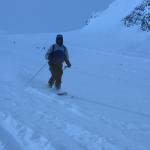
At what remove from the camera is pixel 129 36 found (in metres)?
50.8

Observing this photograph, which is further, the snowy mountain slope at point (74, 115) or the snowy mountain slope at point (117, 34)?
the snowy mountain slope at point (117, 34)

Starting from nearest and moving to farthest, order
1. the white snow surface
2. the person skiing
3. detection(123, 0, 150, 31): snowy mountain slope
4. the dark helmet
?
the white snow surface → the dark helmet → the person skiing → detection(123, 0, 150, 31): snowy mountain slope

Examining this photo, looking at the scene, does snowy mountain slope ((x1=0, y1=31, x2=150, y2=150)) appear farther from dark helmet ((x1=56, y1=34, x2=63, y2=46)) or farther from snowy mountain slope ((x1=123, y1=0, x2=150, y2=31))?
snowy mountain slope ((x1=123, y1=0, x2=150, y2=31))

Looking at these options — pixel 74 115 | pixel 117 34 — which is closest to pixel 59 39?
pixel 74 115

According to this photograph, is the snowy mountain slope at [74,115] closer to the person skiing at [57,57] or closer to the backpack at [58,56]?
the person skiing at [57,57]

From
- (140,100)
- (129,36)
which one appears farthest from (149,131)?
(129,36)

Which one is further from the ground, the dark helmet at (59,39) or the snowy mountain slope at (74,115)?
the dark helmet at (59,39)

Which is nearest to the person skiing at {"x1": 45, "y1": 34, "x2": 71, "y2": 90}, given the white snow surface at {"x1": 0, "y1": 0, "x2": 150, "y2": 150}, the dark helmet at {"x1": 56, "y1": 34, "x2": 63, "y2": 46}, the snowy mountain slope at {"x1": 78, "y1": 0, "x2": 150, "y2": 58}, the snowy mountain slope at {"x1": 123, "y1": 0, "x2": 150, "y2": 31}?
the dark helmet at {"x1": 56, "y1": 34, "x2": 63, "y2": 46}

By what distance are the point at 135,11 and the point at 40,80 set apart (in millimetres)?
43590

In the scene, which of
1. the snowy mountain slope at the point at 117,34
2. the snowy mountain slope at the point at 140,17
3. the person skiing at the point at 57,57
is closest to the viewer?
the person skiing at the point at 57,57

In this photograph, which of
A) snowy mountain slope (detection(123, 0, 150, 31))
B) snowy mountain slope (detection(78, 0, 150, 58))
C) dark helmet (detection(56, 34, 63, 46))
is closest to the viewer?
dark helmet (detection(56, 34, 63, 46))

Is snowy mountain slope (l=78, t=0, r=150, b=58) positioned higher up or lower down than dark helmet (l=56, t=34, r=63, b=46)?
lower down

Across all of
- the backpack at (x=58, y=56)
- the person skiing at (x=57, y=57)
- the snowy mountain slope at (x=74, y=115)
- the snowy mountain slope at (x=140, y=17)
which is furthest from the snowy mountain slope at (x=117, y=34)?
the backpack at (x=58, y=56)

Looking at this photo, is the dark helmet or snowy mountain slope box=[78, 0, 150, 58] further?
snowy mountain slope box=[78, 0, 150, 58]
